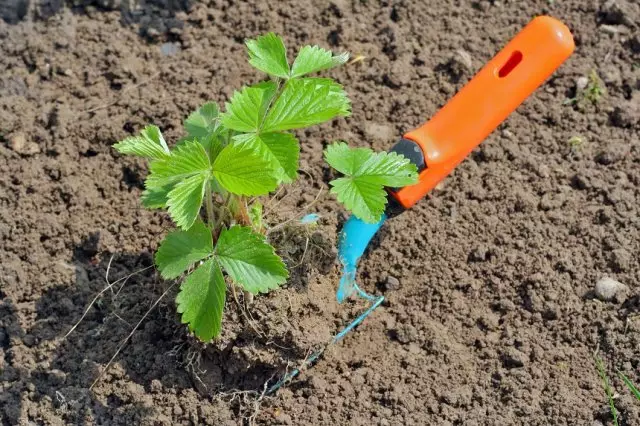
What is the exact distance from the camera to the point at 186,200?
1.63 m

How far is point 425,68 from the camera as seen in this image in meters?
2.44

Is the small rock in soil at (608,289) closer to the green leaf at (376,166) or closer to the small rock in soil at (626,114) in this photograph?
the small rock in soil at (626,114)

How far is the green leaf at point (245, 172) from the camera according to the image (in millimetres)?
1617

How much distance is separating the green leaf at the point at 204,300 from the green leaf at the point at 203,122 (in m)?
0.34

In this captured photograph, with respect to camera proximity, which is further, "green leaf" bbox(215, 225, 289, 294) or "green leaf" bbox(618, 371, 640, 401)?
"green leaf" bbox(618, 371, 640, 401)

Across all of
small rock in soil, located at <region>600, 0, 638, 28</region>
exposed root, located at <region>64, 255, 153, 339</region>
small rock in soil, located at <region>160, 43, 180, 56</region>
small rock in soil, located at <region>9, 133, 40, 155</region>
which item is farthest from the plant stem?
small rock in soil, located at <region>600, 0, 638, 28</region>

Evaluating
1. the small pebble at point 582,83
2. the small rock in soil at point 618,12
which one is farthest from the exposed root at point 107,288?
the small rock in soil at point 618,12

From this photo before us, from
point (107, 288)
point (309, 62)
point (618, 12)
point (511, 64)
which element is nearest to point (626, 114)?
point (618, 12)

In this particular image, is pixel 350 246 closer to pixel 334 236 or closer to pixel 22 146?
pixel 334 236

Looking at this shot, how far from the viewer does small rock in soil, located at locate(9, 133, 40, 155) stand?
2.28 metres

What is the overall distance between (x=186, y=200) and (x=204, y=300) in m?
0.22

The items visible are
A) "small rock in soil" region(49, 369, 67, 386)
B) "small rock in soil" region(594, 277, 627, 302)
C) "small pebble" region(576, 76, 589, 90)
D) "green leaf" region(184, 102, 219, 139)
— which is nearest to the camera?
"green leaf" region(184, 102, 219, 139)

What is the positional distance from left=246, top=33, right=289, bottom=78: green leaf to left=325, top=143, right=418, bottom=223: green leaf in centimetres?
20

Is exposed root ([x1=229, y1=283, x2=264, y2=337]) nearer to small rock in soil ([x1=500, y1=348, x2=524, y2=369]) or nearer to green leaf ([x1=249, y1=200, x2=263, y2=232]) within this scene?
green leaf ([x1=249, y1=200, x2=263, y2=232])
